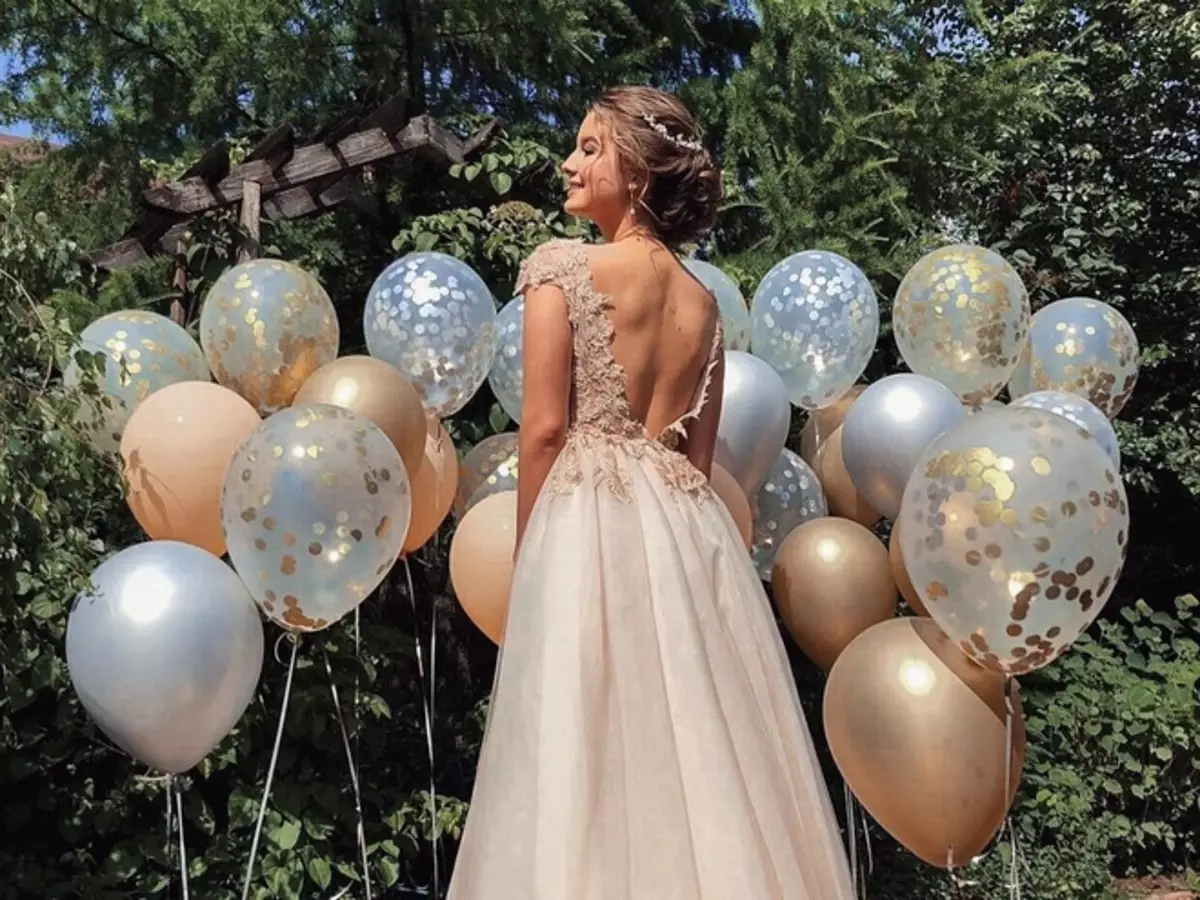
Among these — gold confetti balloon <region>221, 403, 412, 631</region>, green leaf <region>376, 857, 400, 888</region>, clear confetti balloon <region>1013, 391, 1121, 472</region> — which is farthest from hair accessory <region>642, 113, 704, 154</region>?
green leaf <region>376, 857, 400, 888</region>

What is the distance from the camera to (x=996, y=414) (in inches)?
103

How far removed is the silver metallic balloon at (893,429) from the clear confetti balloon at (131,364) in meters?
1.73

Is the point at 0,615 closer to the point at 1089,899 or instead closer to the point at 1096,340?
the point at 1096,340

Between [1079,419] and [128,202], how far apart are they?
3835 mm

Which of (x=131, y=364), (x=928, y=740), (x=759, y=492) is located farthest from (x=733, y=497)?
(x=131, y=364)

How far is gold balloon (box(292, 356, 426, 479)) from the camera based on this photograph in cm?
296

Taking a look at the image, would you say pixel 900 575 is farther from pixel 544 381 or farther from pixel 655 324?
pixel 544 381

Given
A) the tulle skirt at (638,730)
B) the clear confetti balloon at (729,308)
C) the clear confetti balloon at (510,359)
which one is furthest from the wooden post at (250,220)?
the tulle skirt at (638,730)

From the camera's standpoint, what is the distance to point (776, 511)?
11.4 ft

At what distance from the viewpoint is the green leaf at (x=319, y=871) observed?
137 inches

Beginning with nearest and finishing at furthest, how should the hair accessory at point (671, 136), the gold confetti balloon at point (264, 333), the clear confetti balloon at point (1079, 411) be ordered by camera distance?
the hair accessory at point (671, 136) < the gold confetti balloon at point (264, 333) < the clear confetti balloon at point (1079, 411)

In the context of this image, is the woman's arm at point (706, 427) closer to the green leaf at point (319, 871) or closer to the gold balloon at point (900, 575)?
the gold balloon at point (900, 575)

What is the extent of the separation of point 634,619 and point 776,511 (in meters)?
1.56

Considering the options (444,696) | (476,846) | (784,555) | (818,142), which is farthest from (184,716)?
(818,142)
